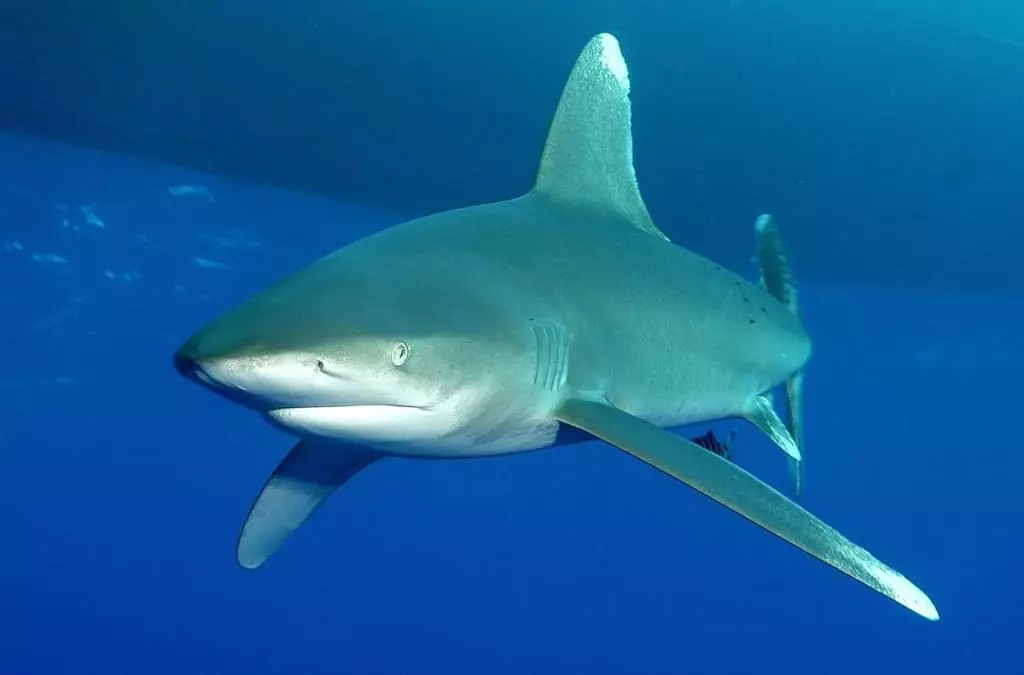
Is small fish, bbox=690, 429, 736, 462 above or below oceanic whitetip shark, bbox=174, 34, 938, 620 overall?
above

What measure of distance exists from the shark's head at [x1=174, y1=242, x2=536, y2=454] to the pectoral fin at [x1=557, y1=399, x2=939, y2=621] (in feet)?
2.05

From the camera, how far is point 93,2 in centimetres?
1124

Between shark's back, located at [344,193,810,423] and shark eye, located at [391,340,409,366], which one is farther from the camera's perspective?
shark's back, located at [344,193,810,423]

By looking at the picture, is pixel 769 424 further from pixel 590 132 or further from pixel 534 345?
pixel 534 345

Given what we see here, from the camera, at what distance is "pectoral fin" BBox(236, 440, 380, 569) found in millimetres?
4352

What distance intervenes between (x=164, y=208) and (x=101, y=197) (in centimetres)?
159

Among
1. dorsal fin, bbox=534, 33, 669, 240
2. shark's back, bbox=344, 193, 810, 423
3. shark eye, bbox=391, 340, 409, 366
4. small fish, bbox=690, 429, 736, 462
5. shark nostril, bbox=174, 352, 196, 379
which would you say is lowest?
shark nostril, bbox=174, 352, 196, 379

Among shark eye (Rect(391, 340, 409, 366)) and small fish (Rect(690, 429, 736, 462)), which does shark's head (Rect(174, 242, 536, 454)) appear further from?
small fish (Rect(690, 429, 736, 462))

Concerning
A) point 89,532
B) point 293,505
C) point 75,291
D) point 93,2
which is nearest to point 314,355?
point 293,505

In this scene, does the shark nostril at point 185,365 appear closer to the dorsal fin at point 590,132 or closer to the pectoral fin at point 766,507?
the pectoral fin at point 766,507

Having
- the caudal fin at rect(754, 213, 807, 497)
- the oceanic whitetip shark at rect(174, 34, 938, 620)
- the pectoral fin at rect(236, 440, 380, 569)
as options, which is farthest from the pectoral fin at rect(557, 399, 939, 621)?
the caudal fin at rect(754, 213, 807, 497)

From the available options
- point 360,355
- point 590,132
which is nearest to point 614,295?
point 590,132

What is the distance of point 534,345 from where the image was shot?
3.24m

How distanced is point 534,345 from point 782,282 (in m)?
3.58
